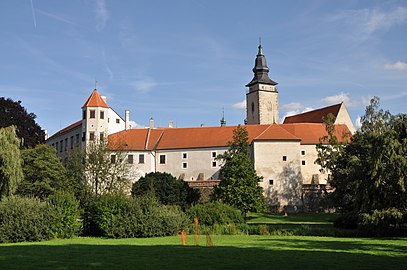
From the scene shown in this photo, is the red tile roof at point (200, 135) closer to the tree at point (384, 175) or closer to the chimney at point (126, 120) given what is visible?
the chimney at point (126, 120)

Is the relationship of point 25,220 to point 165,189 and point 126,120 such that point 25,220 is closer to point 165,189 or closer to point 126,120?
point 165,189

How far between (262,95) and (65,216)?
195 ft

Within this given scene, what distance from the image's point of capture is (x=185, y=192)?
5441 centimetres

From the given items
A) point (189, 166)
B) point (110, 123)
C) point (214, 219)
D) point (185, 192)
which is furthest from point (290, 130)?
point (214, 219)

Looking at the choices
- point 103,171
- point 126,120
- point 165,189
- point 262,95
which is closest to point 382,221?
point 165,189

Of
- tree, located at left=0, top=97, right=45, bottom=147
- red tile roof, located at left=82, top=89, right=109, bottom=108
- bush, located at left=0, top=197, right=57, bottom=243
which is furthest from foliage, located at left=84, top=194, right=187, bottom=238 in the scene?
red tile roof, located at left=82, top=89, right=109, bottom=108

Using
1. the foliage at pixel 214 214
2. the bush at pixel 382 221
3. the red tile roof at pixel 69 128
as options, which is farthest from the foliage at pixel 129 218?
the red tile roof at pixel 69 128

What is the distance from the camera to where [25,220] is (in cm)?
2745

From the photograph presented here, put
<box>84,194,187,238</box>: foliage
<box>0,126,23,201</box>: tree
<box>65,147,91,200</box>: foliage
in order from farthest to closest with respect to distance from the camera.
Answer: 1. <box>65,147,91,200</box>: foliage
2. <box>0,126,23,201</box>: tree
3. <box>84,194,187,238</box>: foliage

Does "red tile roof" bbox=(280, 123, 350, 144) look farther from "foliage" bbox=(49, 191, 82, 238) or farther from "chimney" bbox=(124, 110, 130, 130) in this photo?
"foliage" bbox=(49, 191, 82, 238)

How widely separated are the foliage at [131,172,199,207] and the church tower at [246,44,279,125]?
34.3 m

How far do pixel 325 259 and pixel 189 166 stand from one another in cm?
5124

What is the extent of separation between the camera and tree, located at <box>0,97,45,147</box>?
4970 centimetres

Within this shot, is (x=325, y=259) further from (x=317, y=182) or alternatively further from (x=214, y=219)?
(x=317, y=182)
